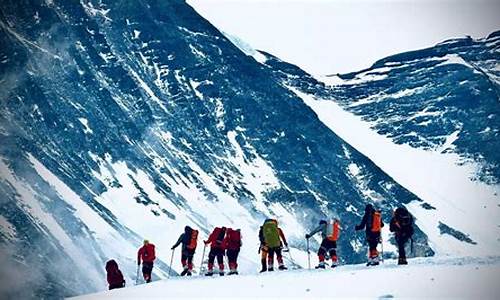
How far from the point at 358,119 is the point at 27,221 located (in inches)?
2861

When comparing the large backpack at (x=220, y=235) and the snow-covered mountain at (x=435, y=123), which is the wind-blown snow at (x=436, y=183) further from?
the large backpack at (x=220, y=235)

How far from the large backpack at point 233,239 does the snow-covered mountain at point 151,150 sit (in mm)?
35200

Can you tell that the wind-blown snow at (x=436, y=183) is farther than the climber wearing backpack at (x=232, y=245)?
Yes

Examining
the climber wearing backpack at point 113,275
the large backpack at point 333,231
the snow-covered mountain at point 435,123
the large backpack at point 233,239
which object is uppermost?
the snow-covered mountain at point 435,123

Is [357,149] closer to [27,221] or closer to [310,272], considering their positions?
[27,221]

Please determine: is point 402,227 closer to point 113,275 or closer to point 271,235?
point 271,235

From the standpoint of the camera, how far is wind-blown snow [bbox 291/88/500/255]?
80.4 metres

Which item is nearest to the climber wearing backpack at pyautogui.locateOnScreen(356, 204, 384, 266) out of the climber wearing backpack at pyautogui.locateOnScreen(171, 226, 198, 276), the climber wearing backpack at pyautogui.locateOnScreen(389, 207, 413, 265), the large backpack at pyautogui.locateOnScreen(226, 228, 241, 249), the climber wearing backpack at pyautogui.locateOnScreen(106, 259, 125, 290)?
the climber wearing backpack at pyautogui.locateOnScreen(389, 207, 413, 265)

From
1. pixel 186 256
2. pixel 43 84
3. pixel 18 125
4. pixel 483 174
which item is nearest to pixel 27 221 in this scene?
Result: pixel 18 125

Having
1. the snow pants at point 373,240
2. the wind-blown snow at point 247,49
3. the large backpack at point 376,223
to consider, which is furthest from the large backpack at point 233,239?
the wind-blown snow at point 247,49

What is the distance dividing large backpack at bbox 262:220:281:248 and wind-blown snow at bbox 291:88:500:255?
196ft

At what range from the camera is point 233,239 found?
18.6 metres

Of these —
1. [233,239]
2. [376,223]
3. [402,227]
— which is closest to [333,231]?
[376,223]

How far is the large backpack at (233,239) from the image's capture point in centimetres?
1861
